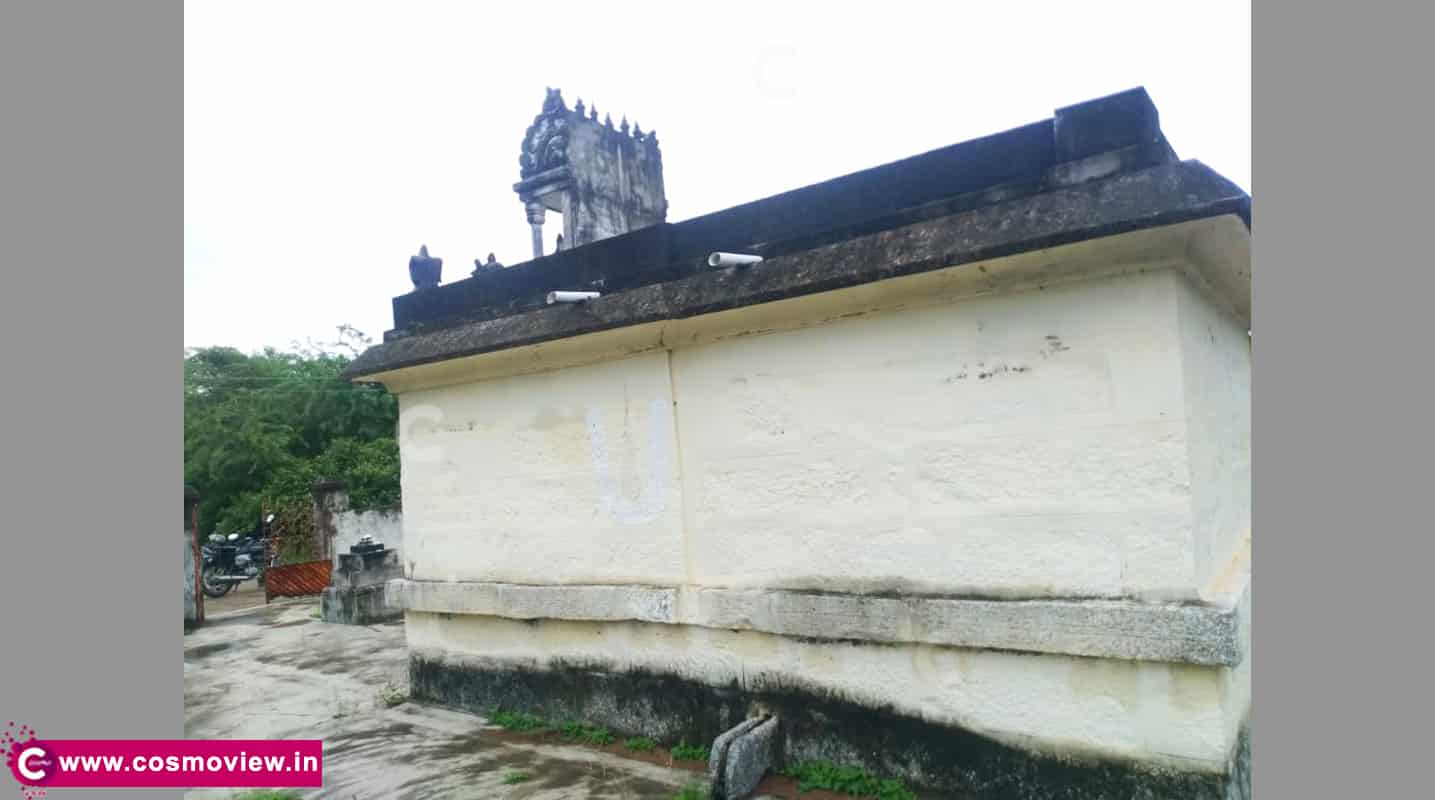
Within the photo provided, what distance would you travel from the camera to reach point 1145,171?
12.4ft

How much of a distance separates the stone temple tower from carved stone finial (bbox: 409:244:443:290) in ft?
11.0

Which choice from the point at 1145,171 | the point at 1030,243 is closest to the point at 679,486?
the point at 1030,243

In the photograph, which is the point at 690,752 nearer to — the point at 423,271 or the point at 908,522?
the point at 908,522

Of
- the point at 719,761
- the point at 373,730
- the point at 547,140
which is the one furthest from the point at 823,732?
the point at 547,140

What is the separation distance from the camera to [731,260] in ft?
16.0

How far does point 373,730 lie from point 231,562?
13.8 m

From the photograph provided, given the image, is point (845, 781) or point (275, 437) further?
point (275, 437)

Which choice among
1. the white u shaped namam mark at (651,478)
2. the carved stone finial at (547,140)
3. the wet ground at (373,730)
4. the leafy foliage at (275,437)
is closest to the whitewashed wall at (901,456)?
the white u shaped namam mark at (651,478)

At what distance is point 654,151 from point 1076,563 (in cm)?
985

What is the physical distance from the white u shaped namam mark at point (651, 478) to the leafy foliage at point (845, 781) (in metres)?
1.79

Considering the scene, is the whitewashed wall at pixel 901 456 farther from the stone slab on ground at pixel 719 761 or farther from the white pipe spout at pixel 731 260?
the stone slab on ground at pixel 719 761

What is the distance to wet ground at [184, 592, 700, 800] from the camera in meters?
4.84

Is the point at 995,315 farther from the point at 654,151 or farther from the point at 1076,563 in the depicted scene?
the point at 654,151

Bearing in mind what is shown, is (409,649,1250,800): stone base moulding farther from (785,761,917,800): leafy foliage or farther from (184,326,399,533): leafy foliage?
(184,326,399,533): leafy foliage
